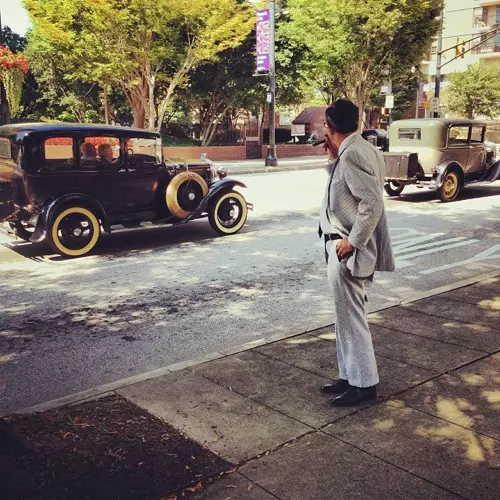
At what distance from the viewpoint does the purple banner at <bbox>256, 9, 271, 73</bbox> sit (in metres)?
25.5

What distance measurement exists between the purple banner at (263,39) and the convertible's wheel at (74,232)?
60.3ft

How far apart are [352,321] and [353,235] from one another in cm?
60

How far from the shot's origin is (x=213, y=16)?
82.1 ft

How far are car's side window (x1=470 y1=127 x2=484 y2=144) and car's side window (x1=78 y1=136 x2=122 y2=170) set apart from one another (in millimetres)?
10014

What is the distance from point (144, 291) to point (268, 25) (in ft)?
68.6

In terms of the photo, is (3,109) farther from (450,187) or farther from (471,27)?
(471,27)

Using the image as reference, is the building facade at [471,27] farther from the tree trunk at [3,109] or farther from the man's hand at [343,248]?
the man's hand at [343,248]

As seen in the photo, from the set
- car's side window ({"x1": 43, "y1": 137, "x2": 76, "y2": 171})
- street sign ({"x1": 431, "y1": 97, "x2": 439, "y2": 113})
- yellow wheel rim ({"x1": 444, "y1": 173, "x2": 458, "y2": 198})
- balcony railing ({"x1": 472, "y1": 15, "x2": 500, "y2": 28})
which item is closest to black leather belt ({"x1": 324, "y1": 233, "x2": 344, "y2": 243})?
car's side window ({"x1": 43, "y1": 137, "x2": 76, "y2": 171})

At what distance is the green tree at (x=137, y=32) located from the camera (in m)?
23.9

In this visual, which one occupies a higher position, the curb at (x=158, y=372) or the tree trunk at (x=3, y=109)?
the tree trunk at (x=3, y=109)

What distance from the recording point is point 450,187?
15.0 m

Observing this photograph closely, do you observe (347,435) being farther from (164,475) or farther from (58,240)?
(58,240)

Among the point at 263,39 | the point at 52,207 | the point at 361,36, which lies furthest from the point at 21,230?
the point at 361,36

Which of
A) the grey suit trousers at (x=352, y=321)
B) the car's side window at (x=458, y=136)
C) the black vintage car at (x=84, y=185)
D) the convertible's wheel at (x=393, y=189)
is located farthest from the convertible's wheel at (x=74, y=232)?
the car's side window at (x=458, y=136)
